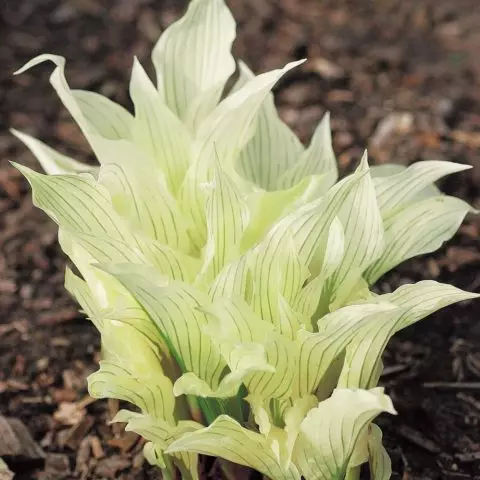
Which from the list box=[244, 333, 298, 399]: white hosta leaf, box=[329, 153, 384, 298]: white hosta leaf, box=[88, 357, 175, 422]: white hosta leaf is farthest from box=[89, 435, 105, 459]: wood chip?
box=[329, 153, 384, 298]: white hosta leaf

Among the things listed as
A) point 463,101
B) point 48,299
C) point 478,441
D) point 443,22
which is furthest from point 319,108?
point 478,441

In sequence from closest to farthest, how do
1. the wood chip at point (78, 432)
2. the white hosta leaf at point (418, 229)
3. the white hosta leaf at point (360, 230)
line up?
the white hosta leaf at point (360, 230) < the white hosta leaf at point (418, 229) < the wood chip at point (78, 432)

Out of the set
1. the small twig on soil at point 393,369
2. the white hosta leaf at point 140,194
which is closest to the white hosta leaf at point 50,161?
the white hosta leaf at point 140,194

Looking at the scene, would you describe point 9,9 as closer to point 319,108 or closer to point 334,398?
point 319,108

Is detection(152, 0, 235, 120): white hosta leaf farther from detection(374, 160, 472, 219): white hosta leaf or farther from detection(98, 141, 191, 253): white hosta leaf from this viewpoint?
detection(374, 160, 472, 219): white hosta leaf

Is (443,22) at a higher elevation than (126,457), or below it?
higher

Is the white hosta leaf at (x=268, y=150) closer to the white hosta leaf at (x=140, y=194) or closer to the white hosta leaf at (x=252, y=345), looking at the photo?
the white hosta leaf at (x=140, y=194)

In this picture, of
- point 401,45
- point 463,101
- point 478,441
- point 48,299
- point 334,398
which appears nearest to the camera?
point 334,398

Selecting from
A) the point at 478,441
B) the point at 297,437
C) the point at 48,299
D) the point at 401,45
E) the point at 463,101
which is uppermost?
the point at 401,45
